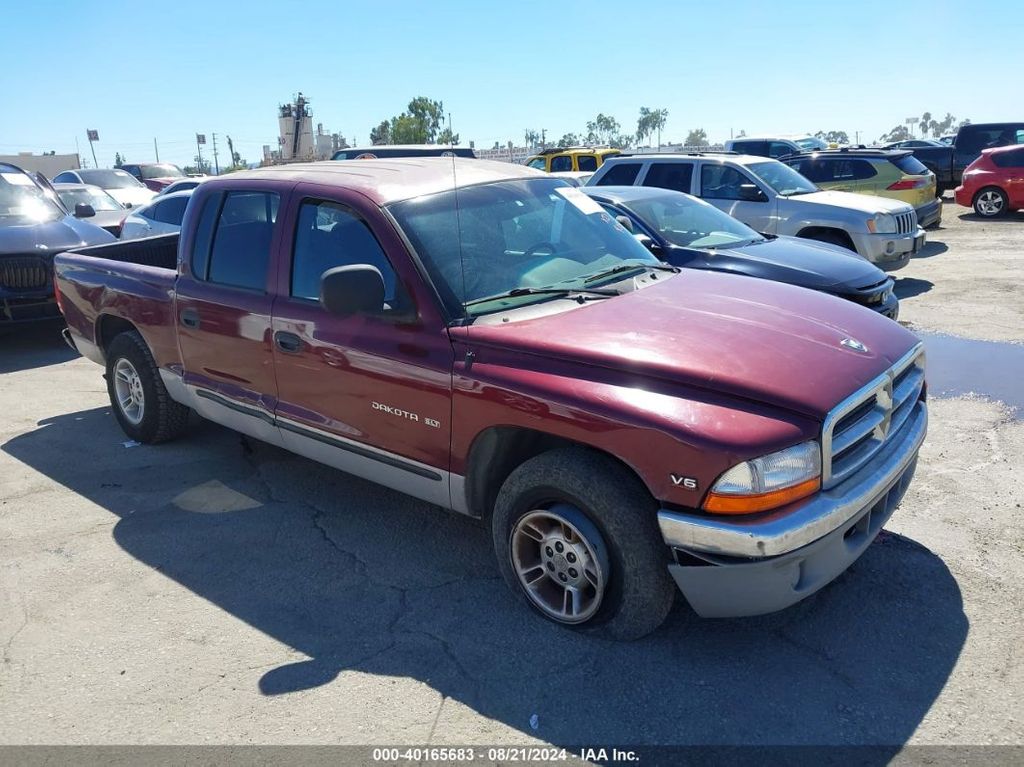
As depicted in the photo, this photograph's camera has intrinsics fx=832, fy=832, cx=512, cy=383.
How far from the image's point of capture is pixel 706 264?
24.3 feet

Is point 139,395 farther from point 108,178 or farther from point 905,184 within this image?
point 108,178

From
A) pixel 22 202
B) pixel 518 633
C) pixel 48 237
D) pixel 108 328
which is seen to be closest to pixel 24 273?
pixel 48 237

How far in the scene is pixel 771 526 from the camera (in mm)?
2871

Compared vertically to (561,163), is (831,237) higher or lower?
lower

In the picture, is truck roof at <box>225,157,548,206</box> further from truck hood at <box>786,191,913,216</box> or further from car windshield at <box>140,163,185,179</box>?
car windshield at <box>140,163,185,179</box>

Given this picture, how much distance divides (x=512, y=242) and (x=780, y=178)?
27.2 ft

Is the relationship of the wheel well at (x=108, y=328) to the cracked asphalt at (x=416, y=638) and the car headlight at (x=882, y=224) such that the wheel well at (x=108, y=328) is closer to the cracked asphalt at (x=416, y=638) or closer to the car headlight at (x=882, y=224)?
the cracked asphalt at (x=416, y=638)

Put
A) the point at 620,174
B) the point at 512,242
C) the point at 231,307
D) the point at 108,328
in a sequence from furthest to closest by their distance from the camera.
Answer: the point at 620,174, the point at 108,328, the point at 231,307, the point at 512,242

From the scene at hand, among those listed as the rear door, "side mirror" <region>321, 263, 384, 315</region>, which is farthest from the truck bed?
"side mirror" <region>321, 263, 384, 315</region>

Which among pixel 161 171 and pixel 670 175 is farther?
pixel 161 171

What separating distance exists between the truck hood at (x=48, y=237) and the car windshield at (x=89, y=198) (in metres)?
4.77

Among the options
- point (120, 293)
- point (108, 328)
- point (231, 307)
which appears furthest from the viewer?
point (108, 328)

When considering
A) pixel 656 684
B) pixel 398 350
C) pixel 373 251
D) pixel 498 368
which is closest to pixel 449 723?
pixel 656 684

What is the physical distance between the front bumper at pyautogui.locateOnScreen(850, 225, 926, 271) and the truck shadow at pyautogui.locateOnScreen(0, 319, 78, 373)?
9.26 metres
